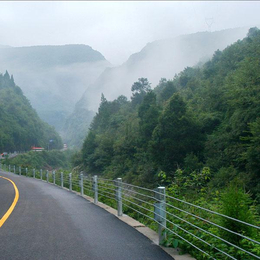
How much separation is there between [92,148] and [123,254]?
74583mm

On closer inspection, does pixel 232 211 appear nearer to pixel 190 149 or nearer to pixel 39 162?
pixel 190 149

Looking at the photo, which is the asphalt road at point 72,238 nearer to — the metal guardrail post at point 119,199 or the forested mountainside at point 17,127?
the metal guardrail post at point 119,199

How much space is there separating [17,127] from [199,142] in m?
105

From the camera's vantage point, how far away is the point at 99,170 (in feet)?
240

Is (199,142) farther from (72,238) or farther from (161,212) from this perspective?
(72,238)

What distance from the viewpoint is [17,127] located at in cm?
13550

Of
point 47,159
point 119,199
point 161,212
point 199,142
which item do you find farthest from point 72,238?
point 47,159

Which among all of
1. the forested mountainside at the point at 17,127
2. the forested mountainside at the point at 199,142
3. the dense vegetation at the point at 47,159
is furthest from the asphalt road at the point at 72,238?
the forested mountainside at the point at 17,127

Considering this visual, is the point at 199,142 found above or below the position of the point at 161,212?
below

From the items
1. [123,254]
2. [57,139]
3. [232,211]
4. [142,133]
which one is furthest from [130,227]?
[57,139]

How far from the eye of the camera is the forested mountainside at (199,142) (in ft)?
87.7

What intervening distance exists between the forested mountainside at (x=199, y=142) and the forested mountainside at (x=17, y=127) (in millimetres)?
57834

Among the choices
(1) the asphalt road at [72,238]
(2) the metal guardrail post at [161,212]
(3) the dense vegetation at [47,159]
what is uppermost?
(2) the metal guardrail post at [161,212]

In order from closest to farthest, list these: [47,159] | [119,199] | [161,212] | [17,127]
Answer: [161,212] → [119,199] → [47,159] → [17,127]
